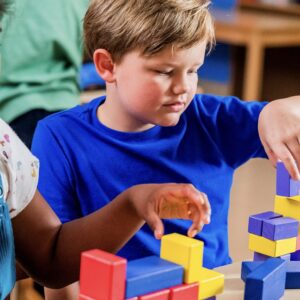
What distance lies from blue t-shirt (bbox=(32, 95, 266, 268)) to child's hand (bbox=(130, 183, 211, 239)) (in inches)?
14.9

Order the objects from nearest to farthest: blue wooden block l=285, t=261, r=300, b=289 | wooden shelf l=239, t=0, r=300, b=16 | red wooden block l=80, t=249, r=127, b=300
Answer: red wooden block l=80, t=249, r=127, b=300, blue wooden block l=285, t=261, r=300, b=289, wooden shelf l=239, t=0, r=300, b=16

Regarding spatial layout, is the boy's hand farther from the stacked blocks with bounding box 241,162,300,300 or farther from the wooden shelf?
the wooden shelf

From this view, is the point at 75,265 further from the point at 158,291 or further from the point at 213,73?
the point at 213,73

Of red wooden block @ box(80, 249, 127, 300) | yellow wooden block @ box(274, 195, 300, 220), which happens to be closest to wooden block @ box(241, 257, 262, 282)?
yellow wooden block @ box(274, 195, 300, 220)

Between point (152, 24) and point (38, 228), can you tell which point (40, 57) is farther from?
point (38, 228)

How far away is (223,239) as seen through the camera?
128cm

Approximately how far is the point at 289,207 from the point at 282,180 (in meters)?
0.04

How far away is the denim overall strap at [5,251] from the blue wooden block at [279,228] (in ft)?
1.00

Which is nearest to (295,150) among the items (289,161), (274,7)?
(289,161)

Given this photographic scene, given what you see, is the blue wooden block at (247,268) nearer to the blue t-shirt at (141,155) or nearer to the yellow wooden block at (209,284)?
the yellow wooden block at (209,284)

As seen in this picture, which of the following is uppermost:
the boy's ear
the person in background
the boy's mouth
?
the boy's ear

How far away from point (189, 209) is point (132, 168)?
448 millimetres

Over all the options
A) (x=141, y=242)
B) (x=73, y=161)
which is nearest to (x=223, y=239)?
(x=141, y=242)

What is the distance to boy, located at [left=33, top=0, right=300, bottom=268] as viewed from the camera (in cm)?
111
